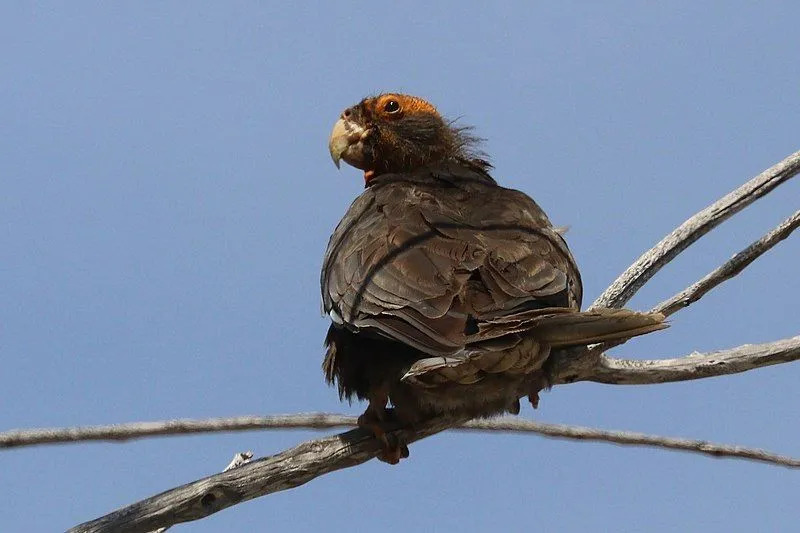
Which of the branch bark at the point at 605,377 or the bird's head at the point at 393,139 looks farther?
the bird's head at the point at 393,139

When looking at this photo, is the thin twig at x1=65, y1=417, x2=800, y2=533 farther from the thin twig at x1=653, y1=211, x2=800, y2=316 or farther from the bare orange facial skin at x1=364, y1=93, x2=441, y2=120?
the bare orange facial skin at x1=364, y1=93, x2=441, y2=120

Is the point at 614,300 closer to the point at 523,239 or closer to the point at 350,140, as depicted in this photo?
the point at 523,239

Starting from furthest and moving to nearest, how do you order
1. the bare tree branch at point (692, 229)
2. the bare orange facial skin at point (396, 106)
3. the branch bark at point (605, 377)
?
1. the bare orange facial skin at point (396, 106)
2. the bare tree branch at point (692, 229)
3. the branch bark at point (605, 377)

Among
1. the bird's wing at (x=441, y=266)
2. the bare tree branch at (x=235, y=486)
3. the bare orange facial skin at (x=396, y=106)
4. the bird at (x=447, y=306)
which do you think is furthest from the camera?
the bare orange facial skin at (x=396, y=106)

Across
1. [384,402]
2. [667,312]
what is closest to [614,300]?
[667,312]

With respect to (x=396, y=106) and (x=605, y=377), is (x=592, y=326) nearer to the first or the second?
(x=605, y=377)

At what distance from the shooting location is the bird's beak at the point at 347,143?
356 inches

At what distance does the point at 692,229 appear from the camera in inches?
250

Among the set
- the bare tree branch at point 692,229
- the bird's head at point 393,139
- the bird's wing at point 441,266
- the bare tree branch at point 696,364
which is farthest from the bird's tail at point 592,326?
the bird's head at point 393,139

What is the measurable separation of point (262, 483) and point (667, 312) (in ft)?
7.59

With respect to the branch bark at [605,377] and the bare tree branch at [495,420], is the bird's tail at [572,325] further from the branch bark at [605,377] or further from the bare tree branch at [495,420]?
the bare tree branch at [495,420]

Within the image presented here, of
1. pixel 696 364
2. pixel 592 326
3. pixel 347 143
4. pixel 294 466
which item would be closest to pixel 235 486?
pixel 294 466

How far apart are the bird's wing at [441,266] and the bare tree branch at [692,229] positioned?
11.1 inches

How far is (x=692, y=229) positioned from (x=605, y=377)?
1.02 m
